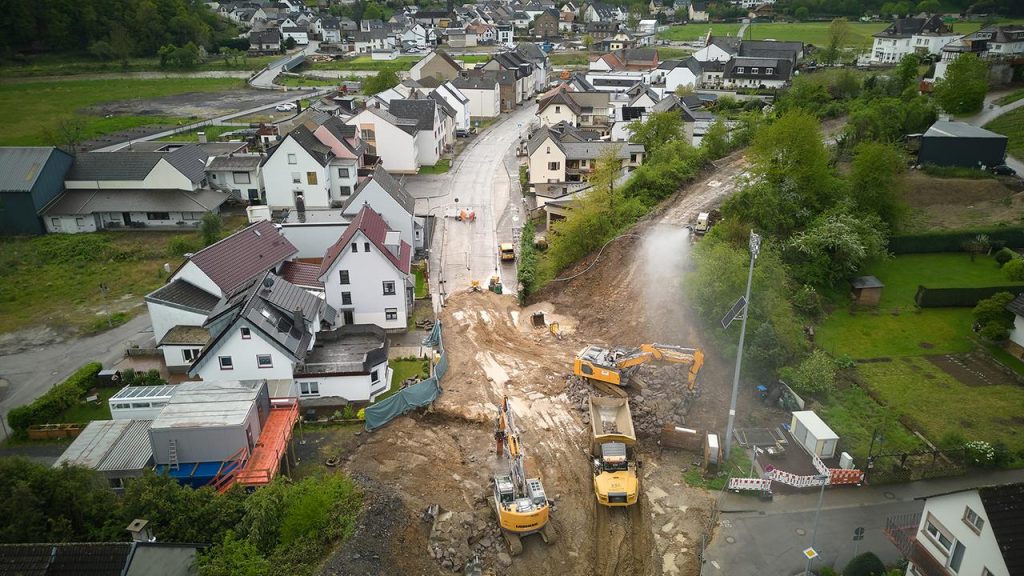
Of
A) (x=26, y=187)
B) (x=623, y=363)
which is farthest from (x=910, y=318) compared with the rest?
(x=26, y=187)

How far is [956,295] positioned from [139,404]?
4162 cm

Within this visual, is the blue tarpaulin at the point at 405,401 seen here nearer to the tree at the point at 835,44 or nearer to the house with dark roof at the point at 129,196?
the house with dark roof at the point at 129,196

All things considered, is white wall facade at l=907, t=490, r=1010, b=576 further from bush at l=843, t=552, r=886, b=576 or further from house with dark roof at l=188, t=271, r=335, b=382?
house with dark roof at l=188, t=271, r=335, b=382

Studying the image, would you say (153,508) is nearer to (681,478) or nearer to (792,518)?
(681,478)

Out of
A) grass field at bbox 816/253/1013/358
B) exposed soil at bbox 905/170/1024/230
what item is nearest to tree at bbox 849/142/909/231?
exposed soil at bbox 905/170/1024/230

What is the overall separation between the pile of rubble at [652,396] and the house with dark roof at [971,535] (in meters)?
10.4

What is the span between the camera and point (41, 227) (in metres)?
49.3

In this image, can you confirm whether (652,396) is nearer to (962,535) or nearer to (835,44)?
(962,535)

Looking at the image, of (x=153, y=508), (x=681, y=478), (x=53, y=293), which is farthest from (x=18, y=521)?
(x=53, y=293)

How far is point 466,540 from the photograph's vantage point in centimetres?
2227

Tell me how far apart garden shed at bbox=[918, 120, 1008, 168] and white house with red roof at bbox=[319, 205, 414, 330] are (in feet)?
146

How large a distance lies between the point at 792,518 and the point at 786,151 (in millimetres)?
27642

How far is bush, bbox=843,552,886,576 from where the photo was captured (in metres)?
19.4

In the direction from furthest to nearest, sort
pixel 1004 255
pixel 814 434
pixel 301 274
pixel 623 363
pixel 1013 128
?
pixel 1013 128, pixel 1004 255, pixel 301 274, pixel 623 363, pixel 814 434
